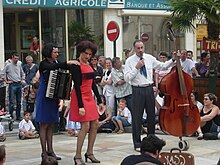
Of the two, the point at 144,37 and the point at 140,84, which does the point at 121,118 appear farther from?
the point at 144,37

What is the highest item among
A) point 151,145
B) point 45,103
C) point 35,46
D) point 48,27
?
point 48,27

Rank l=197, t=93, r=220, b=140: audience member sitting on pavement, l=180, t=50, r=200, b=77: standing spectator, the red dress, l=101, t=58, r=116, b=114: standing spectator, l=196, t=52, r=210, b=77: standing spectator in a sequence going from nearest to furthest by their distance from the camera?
the red dress
l=197, t=93, r=220, b=140: audience member sitting on pavement
l=101, t=58, r=116, b=114: standing spectator
l=196, t=52, r=210, b=77: standing spectator
l=180, t=50, r=200, b=77: standing spectator

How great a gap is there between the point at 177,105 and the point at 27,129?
4.09 m

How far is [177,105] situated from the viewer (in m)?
8.54

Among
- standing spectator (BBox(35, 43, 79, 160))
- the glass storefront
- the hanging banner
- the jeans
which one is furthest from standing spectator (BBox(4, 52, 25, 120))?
standing spectator (BBox(35, 43, 79, 160))

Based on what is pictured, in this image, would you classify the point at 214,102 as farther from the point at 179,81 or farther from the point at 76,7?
the point at 76,7

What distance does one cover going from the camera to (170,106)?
27.9 ft

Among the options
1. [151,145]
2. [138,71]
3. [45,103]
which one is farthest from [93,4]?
[151,145]

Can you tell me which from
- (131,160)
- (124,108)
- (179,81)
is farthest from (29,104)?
(131,160)

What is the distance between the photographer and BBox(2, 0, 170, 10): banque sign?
17500mm

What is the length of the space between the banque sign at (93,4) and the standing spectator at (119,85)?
4804 millimetres

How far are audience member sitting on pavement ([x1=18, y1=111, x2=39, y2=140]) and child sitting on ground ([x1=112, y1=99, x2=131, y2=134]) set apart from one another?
1.81m

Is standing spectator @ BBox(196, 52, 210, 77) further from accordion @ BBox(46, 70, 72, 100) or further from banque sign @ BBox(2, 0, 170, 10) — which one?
accordion @ BBox(46, 70, 72, 100)

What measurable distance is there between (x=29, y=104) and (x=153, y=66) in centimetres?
365
